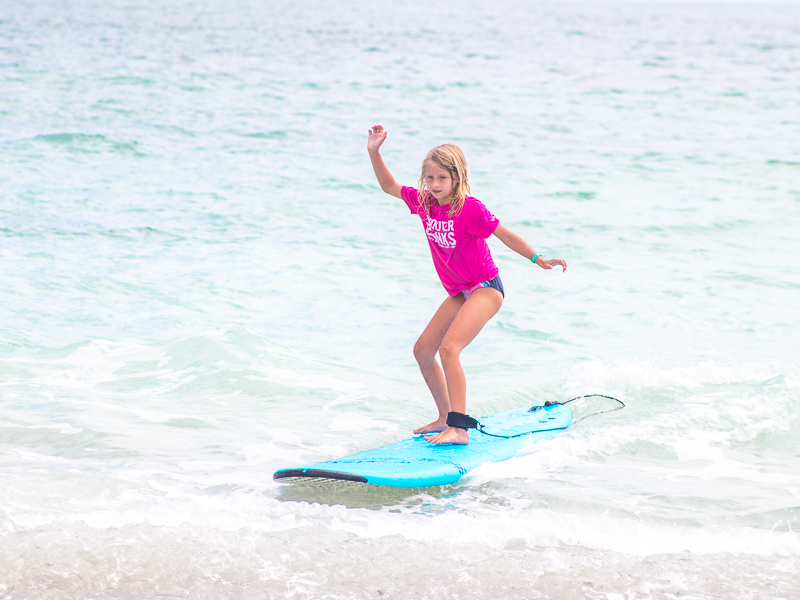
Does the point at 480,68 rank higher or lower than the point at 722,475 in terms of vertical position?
higher

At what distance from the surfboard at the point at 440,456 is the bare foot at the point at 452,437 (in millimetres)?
32

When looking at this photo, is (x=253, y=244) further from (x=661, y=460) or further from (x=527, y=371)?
(x=661, y=460)

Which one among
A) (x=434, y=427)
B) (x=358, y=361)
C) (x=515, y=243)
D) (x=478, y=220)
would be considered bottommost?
(x=358, y=361)

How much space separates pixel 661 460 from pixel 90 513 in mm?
3136

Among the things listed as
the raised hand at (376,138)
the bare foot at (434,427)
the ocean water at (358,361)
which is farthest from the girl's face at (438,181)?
the ocean water at (358,361)

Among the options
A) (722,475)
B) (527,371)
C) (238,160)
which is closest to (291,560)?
(722,475)

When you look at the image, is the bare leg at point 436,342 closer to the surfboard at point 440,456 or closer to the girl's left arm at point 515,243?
the surfboard at point 440,456

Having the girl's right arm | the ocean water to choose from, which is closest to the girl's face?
the girl's right arm

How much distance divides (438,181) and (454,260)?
→ 1.57ft

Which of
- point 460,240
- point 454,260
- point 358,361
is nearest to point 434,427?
point 454,260

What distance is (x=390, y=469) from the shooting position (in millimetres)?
4059

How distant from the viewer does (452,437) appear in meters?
4.49

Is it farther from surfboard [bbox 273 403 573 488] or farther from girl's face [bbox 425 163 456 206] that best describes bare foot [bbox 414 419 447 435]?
girl's face [bbox 425 163 456 206]

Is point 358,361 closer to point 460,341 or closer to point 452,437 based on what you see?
point 452,437
